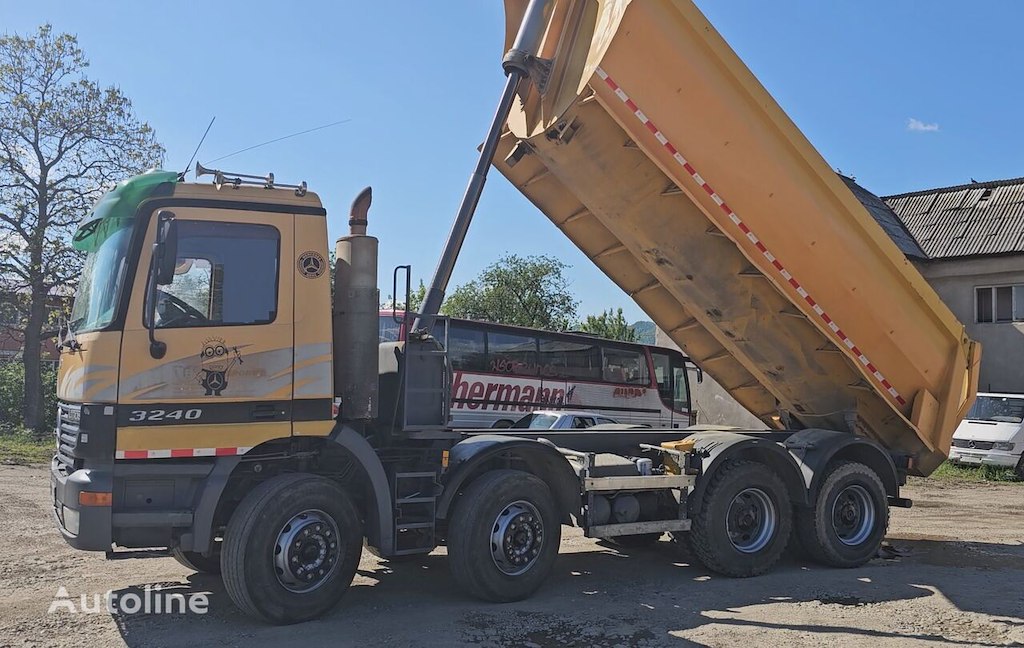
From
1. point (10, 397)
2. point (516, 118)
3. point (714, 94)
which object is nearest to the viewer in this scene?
point (714, 94)

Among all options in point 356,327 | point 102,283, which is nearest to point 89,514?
point 102,283

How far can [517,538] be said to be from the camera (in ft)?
21.8

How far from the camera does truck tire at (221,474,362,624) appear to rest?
558 centimetres

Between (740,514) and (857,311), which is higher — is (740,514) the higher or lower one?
the lower one

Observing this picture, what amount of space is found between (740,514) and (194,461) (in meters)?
4.94

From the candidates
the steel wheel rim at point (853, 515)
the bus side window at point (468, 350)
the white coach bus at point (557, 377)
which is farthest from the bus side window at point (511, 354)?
the steel wheel rim at point (853, 515)

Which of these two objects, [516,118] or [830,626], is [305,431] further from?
[830,626]

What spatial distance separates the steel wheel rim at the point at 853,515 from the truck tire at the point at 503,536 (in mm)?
3429

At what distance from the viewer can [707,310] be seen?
809 cm

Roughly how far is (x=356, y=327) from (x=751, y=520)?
14.0ft

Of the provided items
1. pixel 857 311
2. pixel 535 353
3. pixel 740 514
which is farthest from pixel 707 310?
pixel 535 353

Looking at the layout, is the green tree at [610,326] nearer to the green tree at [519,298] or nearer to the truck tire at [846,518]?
→ the green tree at [519,298]

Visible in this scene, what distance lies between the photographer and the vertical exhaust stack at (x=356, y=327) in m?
6.30

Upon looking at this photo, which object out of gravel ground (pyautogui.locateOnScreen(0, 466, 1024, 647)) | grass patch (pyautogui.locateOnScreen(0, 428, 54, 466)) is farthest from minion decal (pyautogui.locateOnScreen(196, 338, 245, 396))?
grass patch (pyautogui.locateOnScreen(0, 428, 54, 466))
